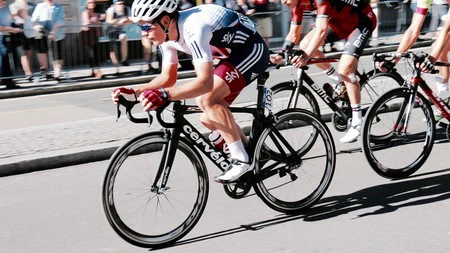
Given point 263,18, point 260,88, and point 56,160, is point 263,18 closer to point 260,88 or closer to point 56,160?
point 56,160

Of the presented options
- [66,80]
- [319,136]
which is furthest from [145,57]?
[319,136]

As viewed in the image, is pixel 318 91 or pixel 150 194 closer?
pixel 150 194

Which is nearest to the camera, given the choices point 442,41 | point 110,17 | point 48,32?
point 442,41

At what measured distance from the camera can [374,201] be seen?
597 centimetres

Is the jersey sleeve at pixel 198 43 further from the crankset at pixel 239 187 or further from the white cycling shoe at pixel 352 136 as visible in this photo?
the white cycling shoe at pixel 352 136

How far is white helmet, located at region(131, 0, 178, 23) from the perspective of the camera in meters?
4.88

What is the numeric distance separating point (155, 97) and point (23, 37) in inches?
411

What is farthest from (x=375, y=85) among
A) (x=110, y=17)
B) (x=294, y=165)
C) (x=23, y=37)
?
(x=110, y=17)

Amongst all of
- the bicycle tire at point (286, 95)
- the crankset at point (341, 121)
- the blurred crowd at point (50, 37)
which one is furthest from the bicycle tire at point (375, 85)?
the blurred crowd at point (50, 37)

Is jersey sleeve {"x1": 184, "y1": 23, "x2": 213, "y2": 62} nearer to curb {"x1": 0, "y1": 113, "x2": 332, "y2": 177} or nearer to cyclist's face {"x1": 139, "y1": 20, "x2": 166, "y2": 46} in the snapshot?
cyclist's face {"x1": 139, "y1": 20, "x2": 166, "y2": 46}

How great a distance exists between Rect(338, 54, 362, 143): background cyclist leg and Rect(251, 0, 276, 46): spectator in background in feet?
33.1

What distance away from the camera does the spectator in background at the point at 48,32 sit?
48.4ft

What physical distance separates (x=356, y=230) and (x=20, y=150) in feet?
13.6

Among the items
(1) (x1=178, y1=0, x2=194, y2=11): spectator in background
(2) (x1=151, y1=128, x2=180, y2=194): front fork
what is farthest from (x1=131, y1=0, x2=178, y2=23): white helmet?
(1) (x1=178, y1=0, x2=194, y2=11): spectator in background
